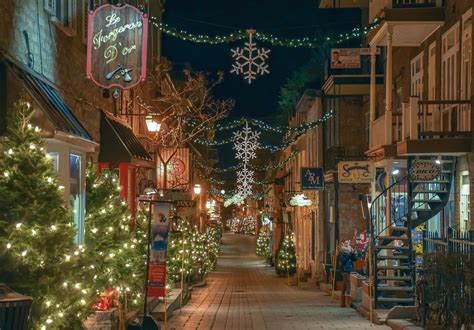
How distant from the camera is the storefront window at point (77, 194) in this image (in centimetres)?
1376

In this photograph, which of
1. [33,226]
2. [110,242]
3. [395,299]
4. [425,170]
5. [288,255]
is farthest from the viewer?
[288,255]

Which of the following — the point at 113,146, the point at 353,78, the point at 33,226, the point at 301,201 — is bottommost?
the point at 33,226

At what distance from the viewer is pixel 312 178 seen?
34875 mm

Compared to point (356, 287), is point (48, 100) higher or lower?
higher

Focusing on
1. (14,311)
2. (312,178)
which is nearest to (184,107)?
(312,178)

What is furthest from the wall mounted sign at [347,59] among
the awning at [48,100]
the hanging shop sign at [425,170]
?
the awning at [48,100]

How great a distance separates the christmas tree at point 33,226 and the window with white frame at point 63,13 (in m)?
4.83

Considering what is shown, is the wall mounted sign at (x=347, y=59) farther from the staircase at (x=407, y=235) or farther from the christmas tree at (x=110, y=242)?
the christmas tree at (x=110, y=242)

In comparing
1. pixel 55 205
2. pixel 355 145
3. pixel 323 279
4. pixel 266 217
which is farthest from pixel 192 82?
pixel 266 217

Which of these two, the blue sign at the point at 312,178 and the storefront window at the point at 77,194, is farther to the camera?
the blue sign at the point at 312,178

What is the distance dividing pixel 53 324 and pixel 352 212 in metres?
25.6

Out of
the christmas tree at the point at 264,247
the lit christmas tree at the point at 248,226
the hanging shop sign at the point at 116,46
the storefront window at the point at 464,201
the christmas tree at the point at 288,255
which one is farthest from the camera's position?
the lit christmas tree at the point at 248,226

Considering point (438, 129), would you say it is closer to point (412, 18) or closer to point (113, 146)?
point (412, 18)

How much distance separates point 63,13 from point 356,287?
37.8 ft
